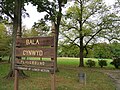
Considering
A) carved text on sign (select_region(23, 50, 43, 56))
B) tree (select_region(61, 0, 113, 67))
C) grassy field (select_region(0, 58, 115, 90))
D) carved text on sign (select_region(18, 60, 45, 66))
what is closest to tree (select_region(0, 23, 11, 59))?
tree (select_region(61, 0, 113, 67))

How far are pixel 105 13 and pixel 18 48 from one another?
20.1m

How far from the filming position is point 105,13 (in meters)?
25.5

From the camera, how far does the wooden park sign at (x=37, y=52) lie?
19.9 feet

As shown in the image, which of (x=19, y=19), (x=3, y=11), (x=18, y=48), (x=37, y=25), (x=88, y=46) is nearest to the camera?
(x=18, y=48)

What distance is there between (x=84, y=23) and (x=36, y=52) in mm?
20526

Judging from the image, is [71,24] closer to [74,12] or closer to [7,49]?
[74,12]

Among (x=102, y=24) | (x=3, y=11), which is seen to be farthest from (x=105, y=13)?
(x=3, y=11)

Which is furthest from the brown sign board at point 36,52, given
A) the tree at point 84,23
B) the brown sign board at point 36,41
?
the tree at point 84,23

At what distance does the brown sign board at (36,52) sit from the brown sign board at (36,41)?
154 mm

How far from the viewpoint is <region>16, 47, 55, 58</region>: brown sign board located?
20.0 ft

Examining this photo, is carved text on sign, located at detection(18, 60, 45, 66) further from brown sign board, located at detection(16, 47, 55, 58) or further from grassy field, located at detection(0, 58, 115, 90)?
grassy field, located at detection(0, 58, 115, 90)

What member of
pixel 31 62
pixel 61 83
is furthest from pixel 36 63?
pixel 61 83

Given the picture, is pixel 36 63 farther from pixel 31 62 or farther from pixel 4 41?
pixel 4 41

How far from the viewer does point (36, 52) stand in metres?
6.38
